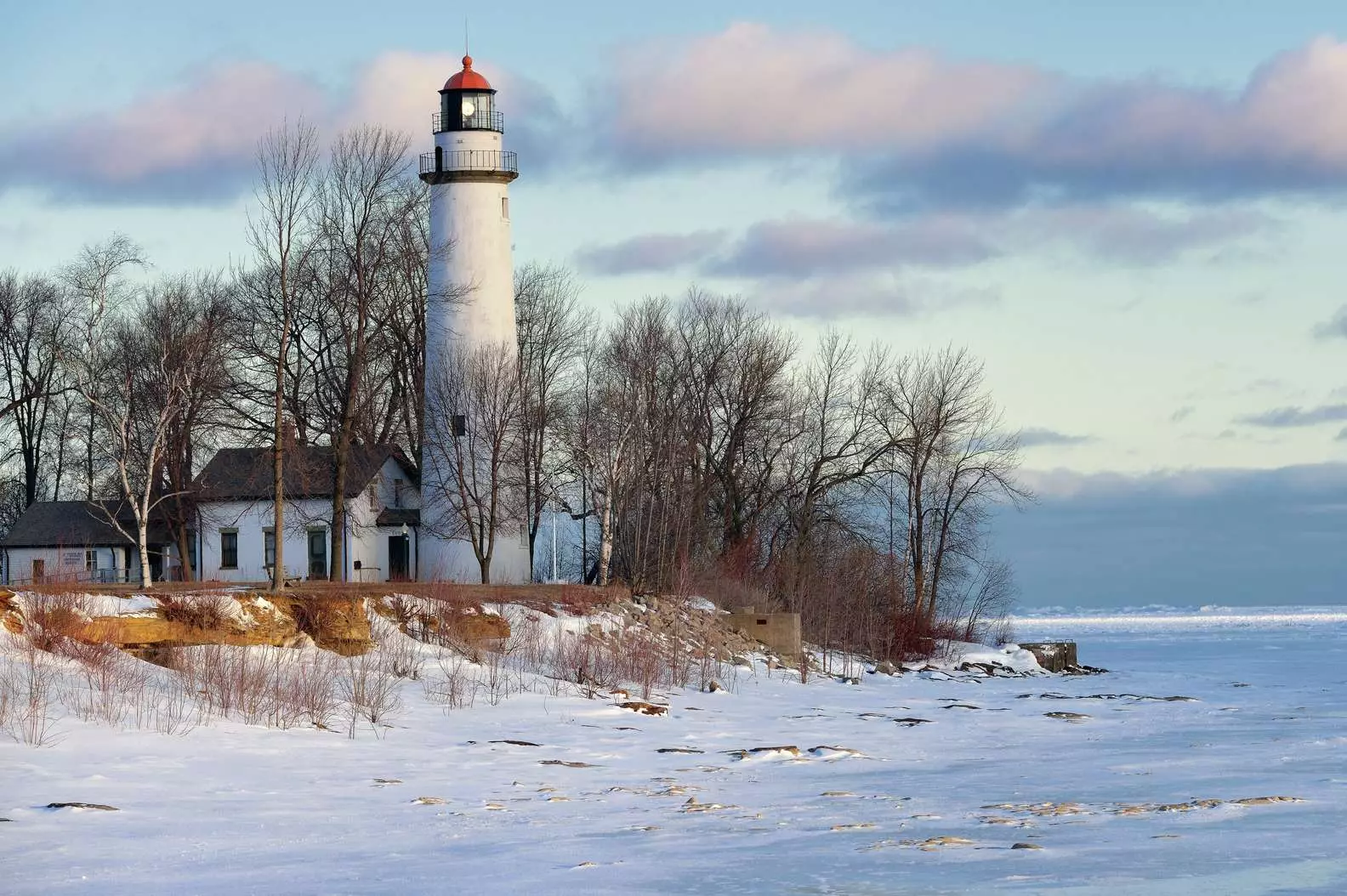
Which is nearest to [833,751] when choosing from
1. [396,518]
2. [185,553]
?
[396,518]

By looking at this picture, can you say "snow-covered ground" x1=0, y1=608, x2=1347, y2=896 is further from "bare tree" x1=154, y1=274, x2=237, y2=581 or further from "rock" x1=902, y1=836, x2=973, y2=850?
"bare tree" x1=154, y1=274, x2=237, y2=581

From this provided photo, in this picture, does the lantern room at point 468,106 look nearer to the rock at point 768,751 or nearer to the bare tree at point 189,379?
the bare tree at point 189,379

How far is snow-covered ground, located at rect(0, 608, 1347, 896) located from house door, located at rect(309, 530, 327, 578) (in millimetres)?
25417

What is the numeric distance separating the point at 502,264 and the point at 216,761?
93.5 feet

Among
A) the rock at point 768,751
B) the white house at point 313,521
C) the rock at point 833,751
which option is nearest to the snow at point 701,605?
the white house at point 313,521

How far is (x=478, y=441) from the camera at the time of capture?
42312 millimetres

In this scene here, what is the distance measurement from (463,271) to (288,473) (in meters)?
8.44

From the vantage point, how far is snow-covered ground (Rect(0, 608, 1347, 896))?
33.8ft

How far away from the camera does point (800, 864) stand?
35.1ft

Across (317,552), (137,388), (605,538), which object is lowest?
(317,552)

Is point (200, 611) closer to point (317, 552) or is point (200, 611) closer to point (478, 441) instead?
point (478, 441)

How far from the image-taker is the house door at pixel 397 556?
1870 inches

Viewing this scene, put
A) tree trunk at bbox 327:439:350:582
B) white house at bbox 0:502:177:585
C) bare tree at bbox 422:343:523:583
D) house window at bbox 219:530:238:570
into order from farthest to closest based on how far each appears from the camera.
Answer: white house at bbox 0:502:177:585
house window at bbox 219:530:238:570
bare tree at bbox 422:343:523:583
tree trunk at bbox 327:439:350:582

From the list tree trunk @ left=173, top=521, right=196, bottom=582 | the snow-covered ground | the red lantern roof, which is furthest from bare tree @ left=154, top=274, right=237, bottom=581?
the snow-covered ground
